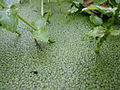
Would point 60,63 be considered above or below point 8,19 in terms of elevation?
below

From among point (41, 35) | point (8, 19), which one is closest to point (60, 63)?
point (41, 35)

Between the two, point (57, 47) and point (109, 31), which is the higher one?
point (109, 31)

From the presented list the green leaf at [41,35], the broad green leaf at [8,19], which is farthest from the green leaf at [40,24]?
the broad green leaf at [8,19]

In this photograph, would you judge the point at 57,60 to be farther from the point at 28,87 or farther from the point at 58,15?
the point at 58,15

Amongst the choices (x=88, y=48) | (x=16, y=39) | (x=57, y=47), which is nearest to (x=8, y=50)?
(x=16, y=39)

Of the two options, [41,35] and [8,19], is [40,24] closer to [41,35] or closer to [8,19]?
[41,35]

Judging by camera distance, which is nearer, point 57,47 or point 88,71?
point 88,71
